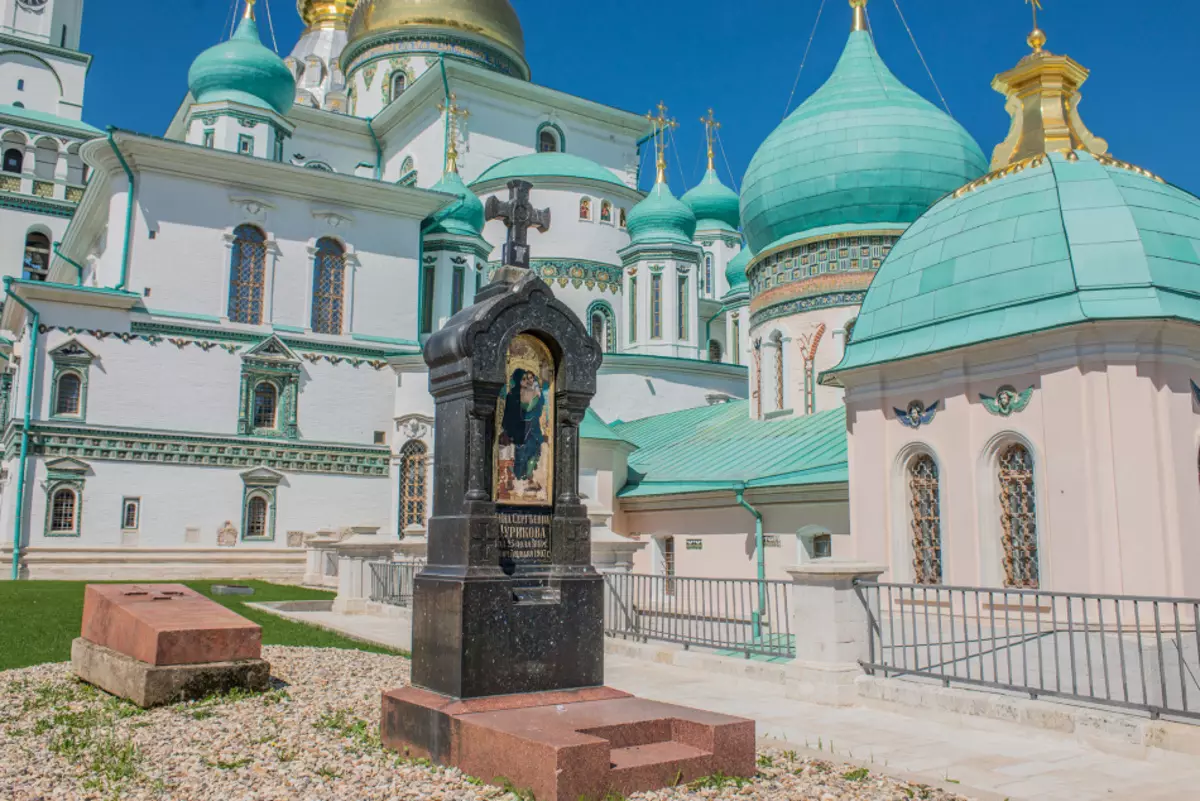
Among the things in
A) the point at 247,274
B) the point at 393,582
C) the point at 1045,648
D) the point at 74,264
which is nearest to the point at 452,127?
the point at 247,274

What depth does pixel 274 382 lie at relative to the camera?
2545 cm

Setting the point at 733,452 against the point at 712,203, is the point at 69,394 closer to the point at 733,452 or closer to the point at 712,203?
the point at 733,452

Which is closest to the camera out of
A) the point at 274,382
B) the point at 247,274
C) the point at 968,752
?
the point at 968,752

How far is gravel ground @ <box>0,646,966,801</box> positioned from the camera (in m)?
5.32

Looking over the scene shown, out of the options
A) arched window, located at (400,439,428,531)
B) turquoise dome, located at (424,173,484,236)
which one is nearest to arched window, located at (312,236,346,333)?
turquoise dome, located at (424,173,484,236)

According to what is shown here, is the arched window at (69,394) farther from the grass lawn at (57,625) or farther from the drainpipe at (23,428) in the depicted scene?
the grass lawn at (57,625)

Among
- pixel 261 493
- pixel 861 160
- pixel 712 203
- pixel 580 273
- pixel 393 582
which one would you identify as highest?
pixel 712 203

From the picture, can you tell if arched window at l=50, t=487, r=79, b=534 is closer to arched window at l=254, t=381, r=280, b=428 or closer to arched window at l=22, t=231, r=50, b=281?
arched window at l=254, t=381, r=280, b=428

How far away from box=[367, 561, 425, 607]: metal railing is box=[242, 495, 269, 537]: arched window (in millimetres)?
9677

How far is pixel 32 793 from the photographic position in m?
5.28

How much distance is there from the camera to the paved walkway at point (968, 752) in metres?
5.63

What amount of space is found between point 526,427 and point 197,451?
1939cm

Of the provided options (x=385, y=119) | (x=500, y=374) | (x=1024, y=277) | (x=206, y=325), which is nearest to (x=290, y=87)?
(x=385, y=119)

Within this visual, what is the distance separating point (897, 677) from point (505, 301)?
14.5 feet
